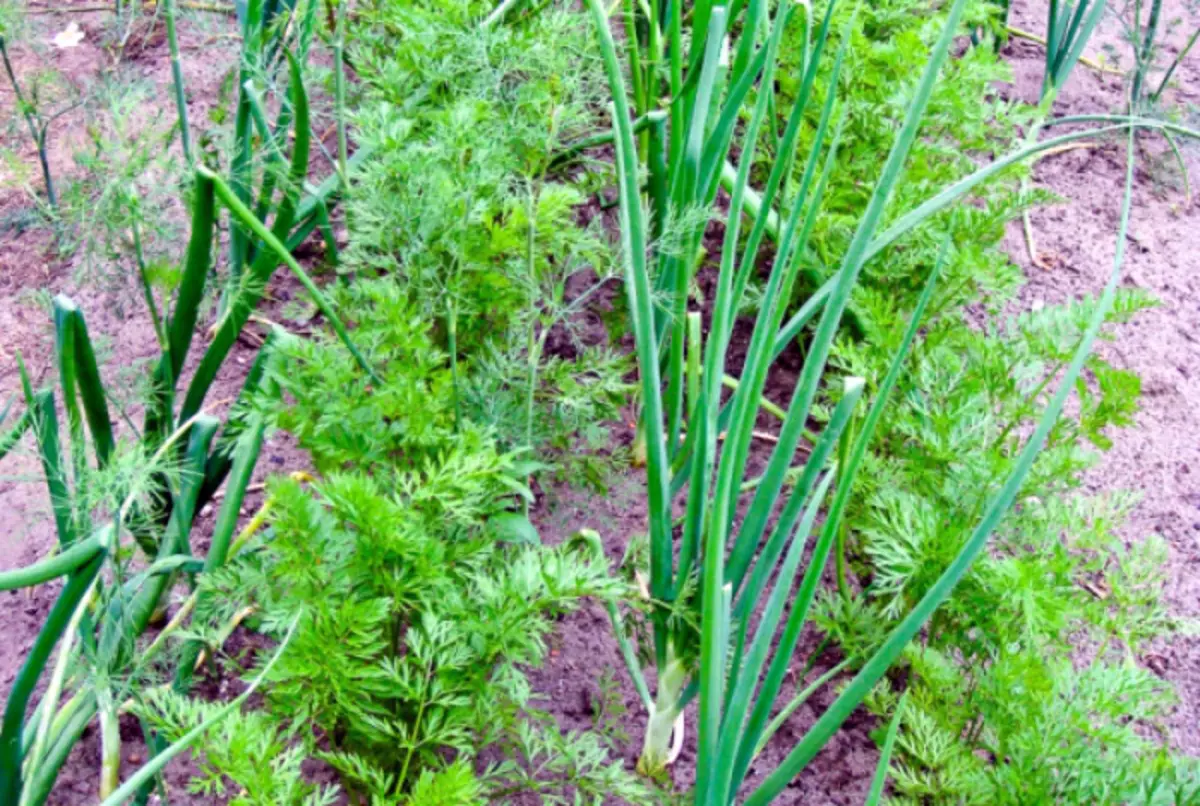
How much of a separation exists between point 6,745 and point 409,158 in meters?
0.79

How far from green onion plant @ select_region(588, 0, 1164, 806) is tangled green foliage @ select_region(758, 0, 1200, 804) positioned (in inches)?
3.1

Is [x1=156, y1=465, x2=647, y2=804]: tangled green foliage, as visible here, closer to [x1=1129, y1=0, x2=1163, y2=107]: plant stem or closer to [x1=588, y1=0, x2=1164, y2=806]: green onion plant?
[x1=588, y1=0, x2=1164, y2=806]: green onion plant

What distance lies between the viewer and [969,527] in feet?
4.68

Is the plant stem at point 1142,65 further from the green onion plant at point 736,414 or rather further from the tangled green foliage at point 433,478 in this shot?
the tangled green foliage at point 433,478

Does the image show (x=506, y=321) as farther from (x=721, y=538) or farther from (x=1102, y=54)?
(x=1102, y=54)

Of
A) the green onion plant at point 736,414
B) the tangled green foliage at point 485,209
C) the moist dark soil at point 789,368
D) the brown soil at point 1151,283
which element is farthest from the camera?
the brown soil at point 1151,283

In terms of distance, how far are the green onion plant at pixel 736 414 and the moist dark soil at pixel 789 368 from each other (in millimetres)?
111

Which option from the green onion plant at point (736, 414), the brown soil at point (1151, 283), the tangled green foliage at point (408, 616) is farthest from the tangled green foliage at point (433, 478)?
the brown soil at point (1151, 283)

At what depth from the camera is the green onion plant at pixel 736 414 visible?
1.10 meters

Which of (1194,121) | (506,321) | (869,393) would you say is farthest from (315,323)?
(1194,121)

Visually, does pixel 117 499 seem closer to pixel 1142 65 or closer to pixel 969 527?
pixel 969 527

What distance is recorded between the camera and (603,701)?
1595 millimetres

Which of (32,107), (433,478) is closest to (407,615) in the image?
(433,478)

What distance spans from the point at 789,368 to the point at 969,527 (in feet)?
2.46
